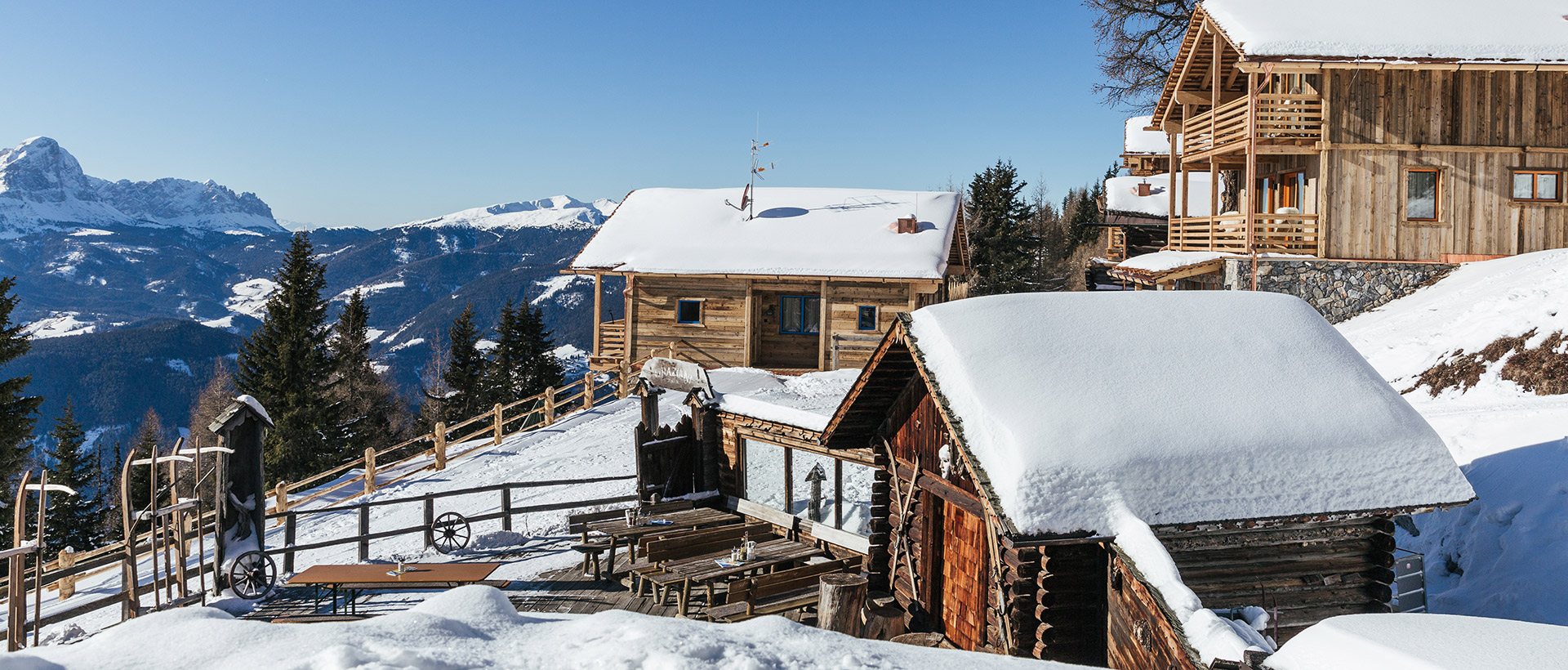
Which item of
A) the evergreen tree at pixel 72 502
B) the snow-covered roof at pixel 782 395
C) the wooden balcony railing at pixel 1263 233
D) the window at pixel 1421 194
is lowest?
the evergreen tree at pixel 72 502

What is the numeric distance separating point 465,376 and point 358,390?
186 inches

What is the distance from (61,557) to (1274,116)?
25282mm

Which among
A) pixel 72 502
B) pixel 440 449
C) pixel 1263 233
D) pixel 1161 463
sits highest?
pixel 1263 233

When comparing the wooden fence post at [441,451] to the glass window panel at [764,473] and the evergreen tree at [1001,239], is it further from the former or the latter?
the evergreen tree at [1001,239]

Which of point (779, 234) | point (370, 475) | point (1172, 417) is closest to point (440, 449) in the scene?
point (370, 475)

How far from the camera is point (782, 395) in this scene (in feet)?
48.4

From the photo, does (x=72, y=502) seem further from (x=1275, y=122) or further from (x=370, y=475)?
(x=1275, y=122)

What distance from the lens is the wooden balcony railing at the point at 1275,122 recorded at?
846 inches

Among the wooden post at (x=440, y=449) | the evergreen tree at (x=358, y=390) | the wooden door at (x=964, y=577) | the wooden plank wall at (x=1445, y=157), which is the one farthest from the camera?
the evergreen tree at (x=358, y=390)

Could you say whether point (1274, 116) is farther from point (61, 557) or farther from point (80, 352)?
point (80, 352)

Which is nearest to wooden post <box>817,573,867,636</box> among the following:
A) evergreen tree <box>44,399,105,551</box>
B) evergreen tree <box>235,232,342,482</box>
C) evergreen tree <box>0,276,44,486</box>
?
evergreen tree <box>0,276,44,486</box>

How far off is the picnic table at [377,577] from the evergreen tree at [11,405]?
59.5 ft

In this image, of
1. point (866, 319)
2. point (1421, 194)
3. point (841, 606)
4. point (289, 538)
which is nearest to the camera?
point (841, 606)

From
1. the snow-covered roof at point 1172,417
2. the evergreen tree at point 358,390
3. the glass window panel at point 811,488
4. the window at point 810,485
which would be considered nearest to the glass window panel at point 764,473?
the window at point 810,485
